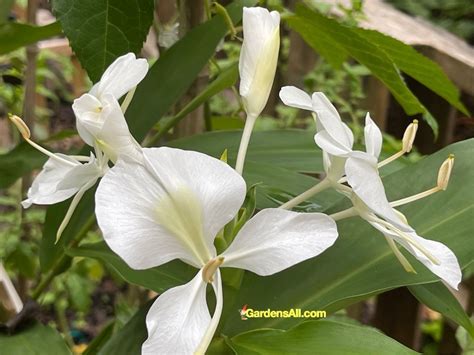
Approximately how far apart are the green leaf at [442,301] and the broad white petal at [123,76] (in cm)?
22

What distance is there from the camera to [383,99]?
1.34 m

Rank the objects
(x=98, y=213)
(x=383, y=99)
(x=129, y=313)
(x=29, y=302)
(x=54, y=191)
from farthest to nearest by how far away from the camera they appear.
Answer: (x=383, y=99), (x=129, y=313), (x=29, y=302), (x=54, y=191), (x=98, y=213)

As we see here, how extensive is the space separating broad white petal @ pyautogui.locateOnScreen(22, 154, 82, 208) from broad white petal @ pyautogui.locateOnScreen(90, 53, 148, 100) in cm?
6

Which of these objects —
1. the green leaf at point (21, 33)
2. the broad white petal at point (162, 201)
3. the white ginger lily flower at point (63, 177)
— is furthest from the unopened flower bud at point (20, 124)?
the green leaf at point (21, 33)

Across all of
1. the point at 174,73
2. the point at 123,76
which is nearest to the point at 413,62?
the point at 174,73

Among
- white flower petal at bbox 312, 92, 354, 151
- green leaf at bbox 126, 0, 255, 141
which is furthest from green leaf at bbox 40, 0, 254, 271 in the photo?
white flower petal at bbox 312, 92, 354, 151

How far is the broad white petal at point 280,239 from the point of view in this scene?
318 mm

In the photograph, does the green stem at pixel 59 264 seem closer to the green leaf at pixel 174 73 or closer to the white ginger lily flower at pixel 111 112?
the green leaf at pixel 174 73

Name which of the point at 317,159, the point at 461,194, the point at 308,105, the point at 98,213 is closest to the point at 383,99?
the point at 317,159

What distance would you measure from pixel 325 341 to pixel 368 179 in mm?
97

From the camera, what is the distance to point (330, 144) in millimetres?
348

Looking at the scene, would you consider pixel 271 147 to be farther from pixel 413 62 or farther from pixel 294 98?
pixel 294 98

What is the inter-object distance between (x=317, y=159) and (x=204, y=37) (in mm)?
154

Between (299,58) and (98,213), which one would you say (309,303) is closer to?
(98,213)
